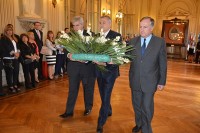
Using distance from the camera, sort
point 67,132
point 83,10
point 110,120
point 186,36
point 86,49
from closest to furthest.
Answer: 1. point 86,49
2. point 67,132
3. point 110,120
4. point 83,10
5. point 186,36

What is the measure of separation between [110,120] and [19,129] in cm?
141

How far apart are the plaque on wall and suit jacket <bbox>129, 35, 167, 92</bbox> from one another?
572 inches

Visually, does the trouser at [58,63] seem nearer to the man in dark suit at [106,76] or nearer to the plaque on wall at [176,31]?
the man in dark suit at [106,76]

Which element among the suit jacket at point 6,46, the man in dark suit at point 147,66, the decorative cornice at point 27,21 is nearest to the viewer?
the man in dark suit at point 147,66

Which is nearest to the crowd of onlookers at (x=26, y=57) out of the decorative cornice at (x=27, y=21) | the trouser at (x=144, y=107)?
the decorative cornice at (x=27, y=21)

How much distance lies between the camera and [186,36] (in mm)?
16203

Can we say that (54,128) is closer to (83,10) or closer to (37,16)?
(37,16)

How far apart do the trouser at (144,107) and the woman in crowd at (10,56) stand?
3.34 metres

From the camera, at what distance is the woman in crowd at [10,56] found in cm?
527

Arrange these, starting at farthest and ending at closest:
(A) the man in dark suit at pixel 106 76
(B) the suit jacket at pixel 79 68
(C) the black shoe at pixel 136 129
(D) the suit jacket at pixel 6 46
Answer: (D) the suit jacket at pixel 6 46, (B) the suit jacket at pixel 79 68, (C) the black shoe at pixel 136 129, (A) the man in dark suit at pixel 106 76

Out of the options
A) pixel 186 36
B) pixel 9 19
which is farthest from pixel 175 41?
pixel 9 19

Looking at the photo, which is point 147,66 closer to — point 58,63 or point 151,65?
point 151,65

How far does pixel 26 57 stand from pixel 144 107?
384 centimetres

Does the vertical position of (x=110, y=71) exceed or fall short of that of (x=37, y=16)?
it falls short
